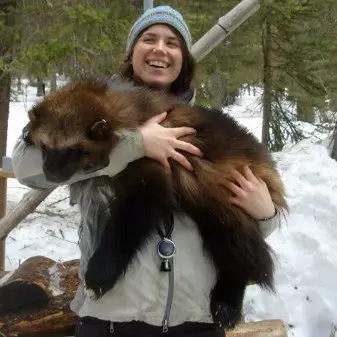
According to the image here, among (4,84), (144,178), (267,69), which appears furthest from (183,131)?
(267,69)

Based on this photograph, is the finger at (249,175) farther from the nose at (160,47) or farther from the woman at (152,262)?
the nose at (160,47)

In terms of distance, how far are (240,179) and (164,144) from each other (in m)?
0.31

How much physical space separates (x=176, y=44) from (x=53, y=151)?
0.70 meters

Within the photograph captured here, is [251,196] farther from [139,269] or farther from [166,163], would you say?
[139,269]

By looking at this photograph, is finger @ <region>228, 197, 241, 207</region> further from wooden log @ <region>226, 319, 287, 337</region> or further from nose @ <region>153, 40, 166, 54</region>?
wooden log @ <region>226, 319, 287, 337</region>

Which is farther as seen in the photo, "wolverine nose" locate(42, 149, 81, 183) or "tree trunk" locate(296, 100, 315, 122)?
"tree trunk" locate(296, 100, 315, 122)

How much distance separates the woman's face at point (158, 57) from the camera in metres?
2.02

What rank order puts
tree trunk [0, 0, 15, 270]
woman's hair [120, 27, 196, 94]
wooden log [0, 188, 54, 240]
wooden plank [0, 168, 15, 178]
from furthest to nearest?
1. tree trunk [0, 0, 15, 270]
2. wooden plank [0, 168, 15, 178]
3. wooden log [0, 188, 54, 240]
4. woman's hair [120, 27, 196, 94]

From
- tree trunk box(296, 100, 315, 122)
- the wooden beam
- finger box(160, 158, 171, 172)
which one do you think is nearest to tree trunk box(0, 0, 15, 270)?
the wooden beam

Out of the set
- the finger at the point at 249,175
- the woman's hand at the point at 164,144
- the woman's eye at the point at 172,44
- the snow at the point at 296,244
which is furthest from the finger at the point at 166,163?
the snow at the point at 296,244

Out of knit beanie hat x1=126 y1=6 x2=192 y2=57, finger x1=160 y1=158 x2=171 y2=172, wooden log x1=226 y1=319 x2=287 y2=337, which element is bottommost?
wooden log x1=226 y1=319 x2=287 y2=337

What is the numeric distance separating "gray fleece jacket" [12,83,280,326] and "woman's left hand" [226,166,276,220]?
7.5 inches

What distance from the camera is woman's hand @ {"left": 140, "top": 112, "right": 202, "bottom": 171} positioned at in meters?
1.70

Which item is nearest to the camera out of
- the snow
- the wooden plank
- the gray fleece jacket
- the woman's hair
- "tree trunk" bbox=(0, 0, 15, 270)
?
the gray fleece jacket
